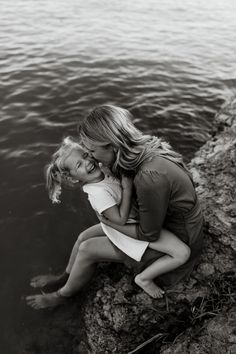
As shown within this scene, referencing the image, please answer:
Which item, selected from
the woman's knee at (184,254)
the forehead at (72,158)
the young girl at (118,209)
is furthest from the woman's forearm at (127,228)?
the forehead at (72,158)

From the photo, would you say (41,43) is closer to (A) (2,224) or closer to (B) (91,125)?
(A) (2,224)

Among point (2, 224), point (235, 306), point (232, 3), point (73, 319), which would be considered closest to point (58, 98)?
point (2, 224)

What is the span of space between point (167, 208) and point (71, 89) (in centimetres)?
640

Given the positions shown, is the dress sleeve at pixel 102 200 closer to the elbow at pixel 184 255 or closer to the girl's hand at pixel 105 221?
the girl's hand at pixel 105 221

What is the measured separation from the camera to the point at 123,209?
322 cm

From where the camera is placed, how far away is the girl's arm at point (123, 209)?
3.18 m

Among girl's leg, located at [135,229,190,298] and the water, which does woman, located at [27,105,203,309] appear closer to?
girl's leg, located at [135,229,190,298]

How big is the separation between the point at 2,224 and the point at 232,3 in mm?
20530

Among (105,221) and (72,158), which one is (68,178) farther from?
(105,221)

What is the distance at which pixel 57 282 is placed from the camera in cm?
446

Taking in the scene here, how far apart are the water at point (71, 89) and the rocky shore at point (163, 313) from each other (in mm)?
459

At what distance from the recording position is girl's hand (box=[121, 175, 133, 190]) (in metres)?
3.15

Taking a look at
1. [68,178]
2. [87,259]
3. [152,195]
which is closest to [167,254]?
[152,195]

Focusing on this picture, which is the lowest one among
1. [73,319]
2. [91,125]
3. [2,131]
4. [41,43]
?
[73,319]
